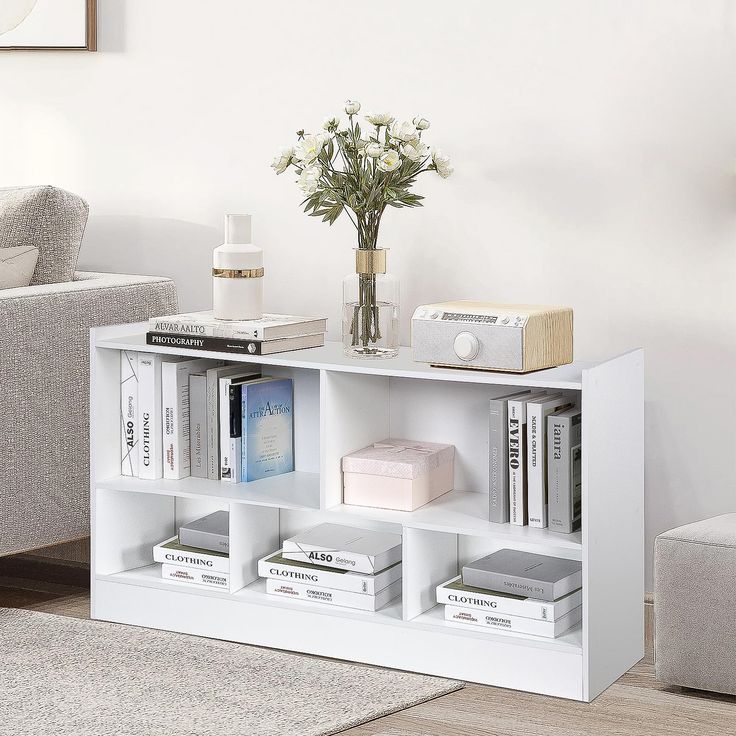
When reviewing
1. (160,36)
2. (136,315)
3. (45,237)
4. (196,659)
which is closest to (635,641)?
(196,659)

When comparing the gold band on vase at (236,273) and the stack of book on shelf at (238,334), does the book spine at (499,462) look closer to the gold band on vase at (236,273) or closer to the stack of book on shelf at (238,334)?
the stack of book on shelf at (238,334)

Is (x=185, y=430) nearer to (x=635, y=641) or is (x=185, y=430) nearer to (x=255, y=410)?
(x=255, y=410)

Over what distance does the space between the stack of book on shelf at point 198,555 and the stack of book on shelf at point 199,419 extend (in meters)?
0.12

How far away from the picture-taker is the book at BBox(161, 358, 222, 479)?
2590 mm

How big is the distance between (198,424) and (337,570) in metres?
0.46

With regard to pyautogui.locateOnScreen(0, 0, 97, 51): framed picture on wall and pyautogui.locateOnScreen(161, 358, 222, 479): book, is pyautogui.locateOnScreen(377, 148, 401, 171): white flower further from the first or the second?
pyautogui.locateOnScreen(0, 0, 97, 51): framed picture on wall

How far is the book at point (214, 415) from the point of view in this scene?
2564mm

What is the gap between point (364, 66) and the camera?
2.79m

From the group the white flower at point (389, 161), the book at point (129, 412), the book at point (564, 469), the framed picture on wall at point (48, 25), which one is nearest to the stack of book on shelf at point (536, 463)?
the book at point (564, 469)

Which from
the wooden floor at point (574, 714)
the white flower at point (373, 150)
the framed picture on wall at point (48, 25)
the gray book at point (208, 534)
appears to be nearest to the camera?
the wooden floor at point (574, 714)

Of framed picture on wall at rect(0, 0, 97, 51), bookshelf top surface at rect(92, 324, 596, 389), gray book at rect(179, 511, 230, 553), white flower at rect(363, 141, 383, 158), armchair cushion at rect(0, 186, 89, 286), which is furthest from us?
framed picture on wall at rect(0, 0, 97, 51)

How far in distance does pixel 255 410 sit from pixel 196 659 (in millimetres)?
541

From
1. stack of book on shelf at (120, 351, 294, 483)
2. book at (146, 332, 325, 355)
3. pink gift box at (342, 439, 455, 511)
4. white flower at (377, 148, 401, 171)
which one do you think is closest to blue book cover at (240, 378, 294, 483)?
stack of book on shelf at (120, 351, 294, 483)

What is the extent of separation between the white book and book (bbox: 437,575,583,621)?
71 cm
